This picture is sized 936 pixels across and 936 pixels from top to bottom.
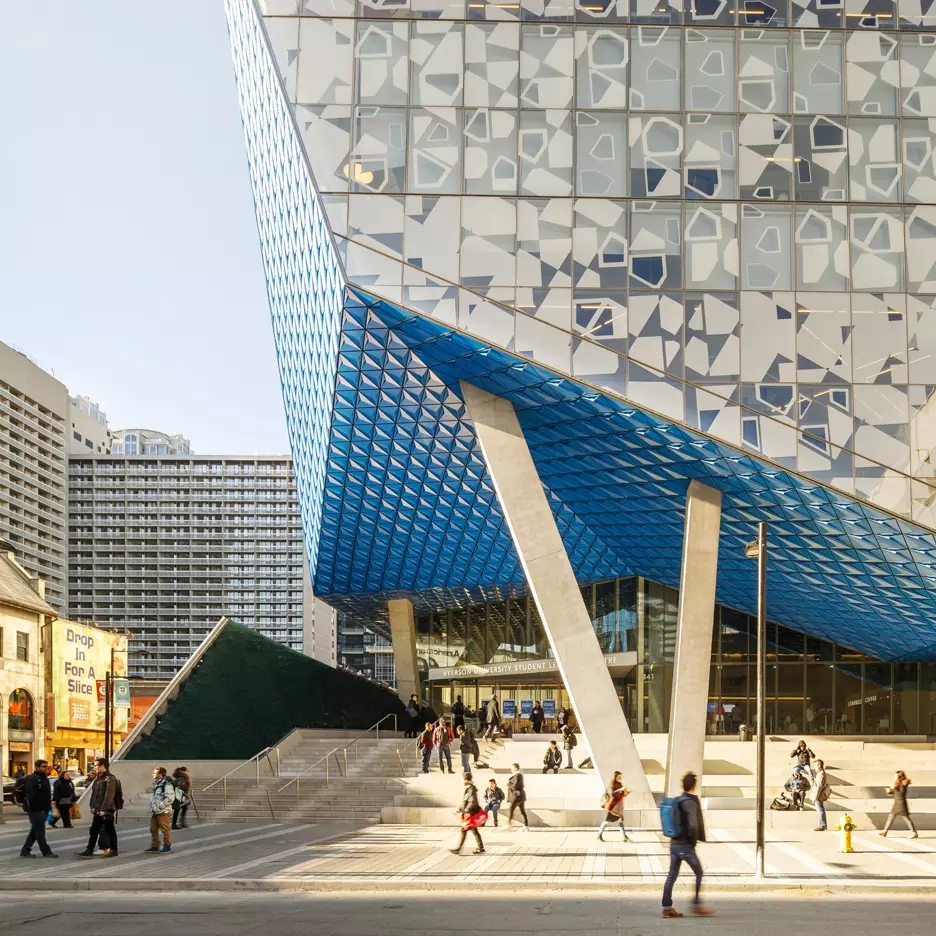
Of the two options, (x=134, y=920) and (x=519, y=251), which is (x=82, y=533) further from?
(x=134, y=920)

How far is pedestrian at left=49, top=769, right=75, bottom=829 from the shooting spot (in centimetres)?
3188

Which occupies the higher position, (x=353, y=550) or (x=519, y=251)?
(x=519, y=251)

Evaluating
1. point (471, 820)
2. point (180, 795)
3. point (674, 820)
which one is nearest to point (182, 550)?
point (180, 795)

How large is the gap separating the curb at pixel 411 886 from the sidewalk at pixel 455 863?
0.02 meters

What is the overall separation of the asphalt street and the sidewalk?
2.40ft

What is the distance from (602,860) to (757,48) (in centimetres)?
2081

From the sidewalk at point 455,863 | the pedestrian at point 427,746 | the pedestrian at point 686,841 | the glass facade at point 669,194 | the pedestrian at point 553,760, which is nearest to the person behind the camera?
the pedestrian at point 686,841

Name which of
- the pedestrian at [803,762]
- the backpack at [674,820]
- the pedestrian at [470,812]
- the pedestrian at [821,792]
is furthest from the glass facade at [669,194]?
the backpack at [674,820]

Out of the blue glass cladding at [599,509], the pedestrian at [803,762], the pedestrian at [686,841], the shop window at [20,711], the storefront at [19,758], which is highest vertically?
the blue glass cladding at [599,509]

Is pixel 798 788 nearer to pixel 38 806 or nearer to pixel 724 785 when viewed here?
pixel 724 785

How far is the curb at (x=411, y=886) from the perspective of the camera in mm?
19359

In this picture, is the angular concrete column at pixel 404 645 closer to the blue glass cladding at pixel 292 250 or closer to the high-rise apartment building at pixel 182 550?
the blue glass cladding at pixel 292 250

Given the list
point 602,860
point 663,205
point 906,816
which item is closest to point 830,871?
point 602,860

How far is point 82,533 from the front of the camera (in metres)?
184
